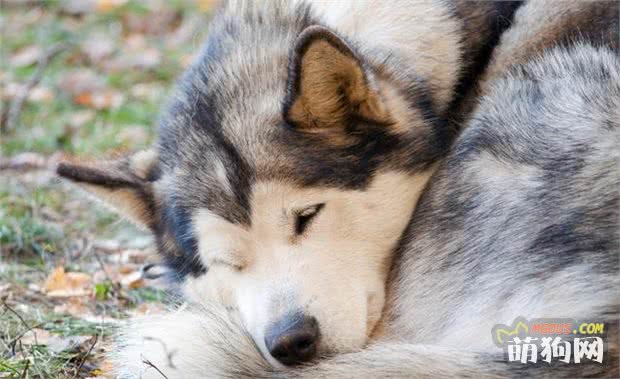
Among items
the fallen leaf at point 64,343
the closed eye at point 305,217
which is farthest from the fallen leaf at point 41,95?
the closed eye at point 305,217

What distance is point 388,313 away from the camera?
3250mm

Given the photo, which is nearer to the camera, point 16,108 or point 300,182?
point 300,182

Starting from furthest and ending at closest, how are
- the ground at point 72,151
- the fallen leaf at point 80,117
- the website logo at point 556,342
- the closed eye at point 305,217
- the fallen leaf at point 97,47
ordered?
the fallen leaf at point 97,47
the fallen leaf at point 80,117
the ground at point 72,151
the closed eye at point 305,217
the website logo at point 556,342

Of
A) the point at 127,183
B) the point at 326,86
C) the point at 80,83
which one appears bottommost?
the point at 127,183

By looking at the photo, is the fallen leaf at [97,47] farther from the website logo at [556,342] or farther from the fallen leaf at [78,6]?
the website logo at [556,342]

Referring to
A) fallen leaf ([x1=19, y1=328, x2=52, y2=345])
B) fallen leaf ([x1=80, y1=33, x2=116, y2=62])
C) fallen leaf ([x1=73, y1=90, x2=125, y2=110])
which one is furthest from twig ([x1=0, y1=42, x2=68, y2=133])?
fallen leaf ([x1=19, y1=328, x2=52, y2=345])

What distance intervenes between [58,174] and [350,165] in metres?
1.23

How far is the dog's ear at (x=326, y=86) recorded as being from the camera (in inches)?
123

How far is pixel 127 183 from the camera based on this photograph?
3857mm

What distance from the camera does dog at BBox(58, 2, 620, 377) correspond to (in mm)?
2842

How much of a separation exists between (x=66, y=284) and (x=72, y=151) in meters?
2.16

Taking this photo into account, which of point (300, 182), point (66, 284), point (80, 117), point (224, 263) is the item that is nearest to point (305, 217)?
point (300, 182)

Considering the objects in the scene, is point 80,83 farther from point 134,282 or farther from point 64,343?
point 64,343

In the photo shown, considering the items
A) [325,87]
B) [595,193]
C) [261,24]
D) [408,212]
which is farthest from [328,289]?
[261,24]
